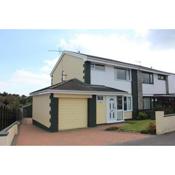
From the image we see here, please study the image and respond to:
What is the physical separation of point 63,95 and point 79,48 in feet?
35.6

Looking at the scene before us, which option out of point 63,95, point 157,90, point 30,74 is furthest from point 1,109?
point 157,90

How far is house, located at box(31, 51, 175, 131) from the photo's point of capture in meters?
16.5

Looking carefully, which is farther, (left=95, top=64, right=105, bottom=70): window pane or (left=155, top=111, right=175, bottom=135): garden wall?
(left=95, top=64, right=105, bottom=70): window pane

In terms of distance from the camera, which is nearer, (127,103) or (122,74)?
(127,103)

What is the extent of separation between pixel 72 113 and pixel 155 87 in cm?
1448

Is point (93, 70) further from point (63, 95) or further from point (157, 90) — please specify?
point (157, 90)

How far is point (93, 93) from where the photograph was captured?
18000 mm

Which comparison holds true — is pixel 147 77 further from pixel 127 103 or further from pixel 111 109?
pixel 111 109

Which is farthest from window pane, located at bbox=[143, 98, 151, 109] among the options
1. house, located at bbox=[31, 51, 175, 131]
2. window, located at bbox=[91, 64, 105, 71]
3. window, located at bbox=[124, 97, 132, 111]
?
window, located at bbox=[91, 64, 105, 71]

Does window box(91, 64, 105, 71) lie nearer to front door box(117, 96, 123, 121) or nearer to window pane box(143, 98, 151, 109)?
front door box(117, 96, 123, 121)

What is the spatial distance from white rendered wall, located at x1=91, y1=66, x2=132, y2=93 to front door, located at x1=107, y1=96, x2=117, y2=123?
6.13ft

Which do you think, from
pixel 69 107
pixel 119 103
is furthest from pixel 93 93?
pixel 119 103

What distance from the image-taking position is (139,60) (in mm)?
30594

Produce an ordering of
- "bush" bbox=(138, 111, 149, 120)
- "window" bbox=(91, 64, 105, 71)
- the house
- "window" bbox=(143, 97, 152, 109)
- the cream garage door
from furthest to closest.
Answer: "window" bbox=(143, 97, 152, 109)
"bush" bbox=(138, 111, 149, 120)
"window" bbox=(91, 64, 105, 71)
the house
the cream garage door
